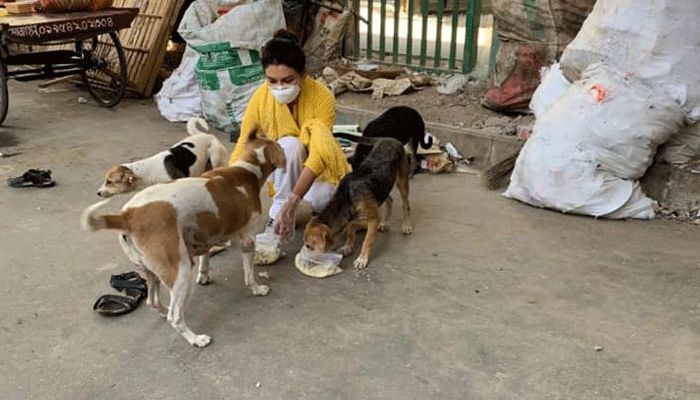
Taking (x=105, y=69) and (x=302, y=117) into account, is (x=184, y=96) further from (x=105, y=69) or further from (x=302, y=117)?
(x=302, y=117)

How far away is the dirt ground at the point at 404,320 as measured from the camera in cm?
226

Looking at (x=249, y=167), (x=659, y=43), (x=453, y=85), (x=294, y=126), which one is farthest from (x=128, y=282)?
(x=453, y=85)

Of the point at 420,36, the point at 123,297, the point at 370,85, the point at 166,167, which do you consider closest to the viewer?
the point at 123,297

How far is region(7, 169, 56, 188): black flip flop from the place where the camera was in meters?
4.10

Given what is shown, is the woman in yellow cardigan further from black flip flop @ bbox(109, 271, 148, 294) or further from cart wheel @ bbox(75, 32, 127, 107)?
cart wheel @ bbox(75, 32, 127, 107)

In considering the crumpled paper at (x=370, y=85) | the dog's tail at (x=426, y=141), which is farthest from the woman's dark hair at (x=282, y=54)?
the crumpled paper at (x=370, y=85)

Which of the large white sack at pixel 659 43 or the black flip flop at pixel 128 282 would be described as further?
the large white sack at pixel 659 43

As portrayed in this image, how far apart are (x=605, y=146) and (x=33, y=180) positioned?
139 inches

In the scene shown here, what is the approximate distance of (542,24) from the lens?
15.0ft

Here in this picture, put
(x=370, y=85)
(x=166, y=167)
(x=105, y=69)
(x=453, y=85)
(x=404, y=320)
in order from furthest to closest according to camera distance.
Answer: (x=105, y=69), (x=370, y=85), (x=453, y=85), (x=166, y=167), (x=404, y=320)

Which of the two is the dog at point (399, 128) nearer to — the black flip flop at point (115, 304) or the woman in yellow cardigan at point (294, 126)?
the woman in yellow cardigan at point (294, 126)

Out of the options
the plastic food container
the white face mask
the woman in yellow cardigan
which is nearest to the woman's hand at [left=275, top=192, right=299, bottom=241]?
the woman in yellow cardigan

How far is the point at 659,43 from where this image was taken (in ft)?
11.5

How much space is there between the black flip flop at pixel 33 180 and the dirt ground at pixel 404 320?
381 millimetres
